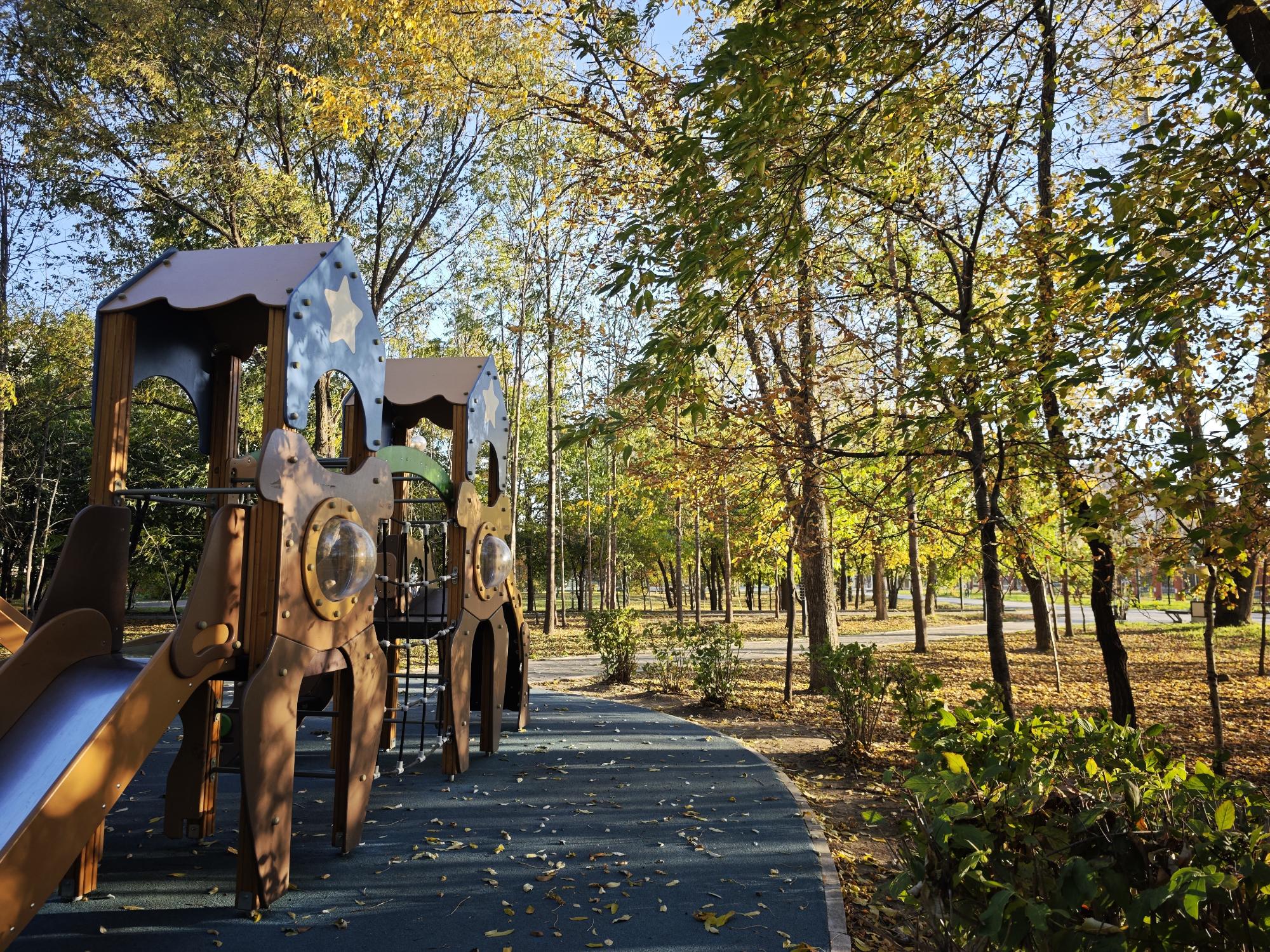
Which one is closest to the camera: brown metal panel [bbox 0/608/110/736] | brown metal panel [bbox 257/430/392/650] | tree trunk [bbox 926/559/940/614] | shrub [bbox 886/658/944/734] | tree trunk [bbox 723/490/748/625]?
brown metal panel [bbox 0/608/110/736]

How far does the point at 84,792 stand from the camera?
10.0 ft

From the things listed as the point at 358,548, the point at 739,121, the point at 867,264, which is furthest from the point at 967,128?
the point at 358,548

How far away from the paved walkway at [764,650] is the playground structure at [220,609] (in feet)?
23.9

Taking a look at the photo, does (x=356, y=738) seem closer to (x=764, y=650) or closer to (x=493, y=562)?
(x=493, y=562)

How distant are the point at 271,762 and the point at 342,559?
1.11 m

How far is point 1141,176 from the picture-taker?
12.1ft

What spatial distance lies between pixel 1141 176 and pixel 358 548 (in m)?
4.44

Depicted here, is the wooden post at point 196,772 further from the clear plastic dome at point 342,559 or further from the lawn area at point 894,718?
the lawn area at point 894,718

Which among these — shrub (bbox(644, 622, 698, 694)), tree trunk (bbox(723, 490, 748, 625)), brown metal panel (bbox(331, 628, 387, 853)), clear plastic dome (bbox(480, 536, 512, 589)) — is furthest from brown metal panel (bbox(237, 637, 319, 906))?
tree trunk (bbox(723, 490, 748, 625))

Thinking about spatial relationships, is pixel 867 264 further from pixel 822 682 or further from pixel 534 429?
A: pixel 534 429

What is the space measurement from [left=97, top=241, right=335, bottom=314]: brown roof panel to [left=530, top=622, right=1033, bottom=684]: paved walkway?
805 centimetres

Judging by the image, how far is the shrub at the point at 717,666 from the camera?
1017 centimetres

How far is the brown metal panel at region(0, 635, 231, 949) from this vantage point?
2748 mm

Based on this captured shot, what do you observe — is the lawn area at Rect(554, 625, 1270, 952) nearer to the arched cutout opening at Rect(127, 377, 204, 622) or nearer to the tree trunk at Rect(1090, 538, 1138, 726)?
the tree trunk at Rect(1090, 538, 1138, 726)
